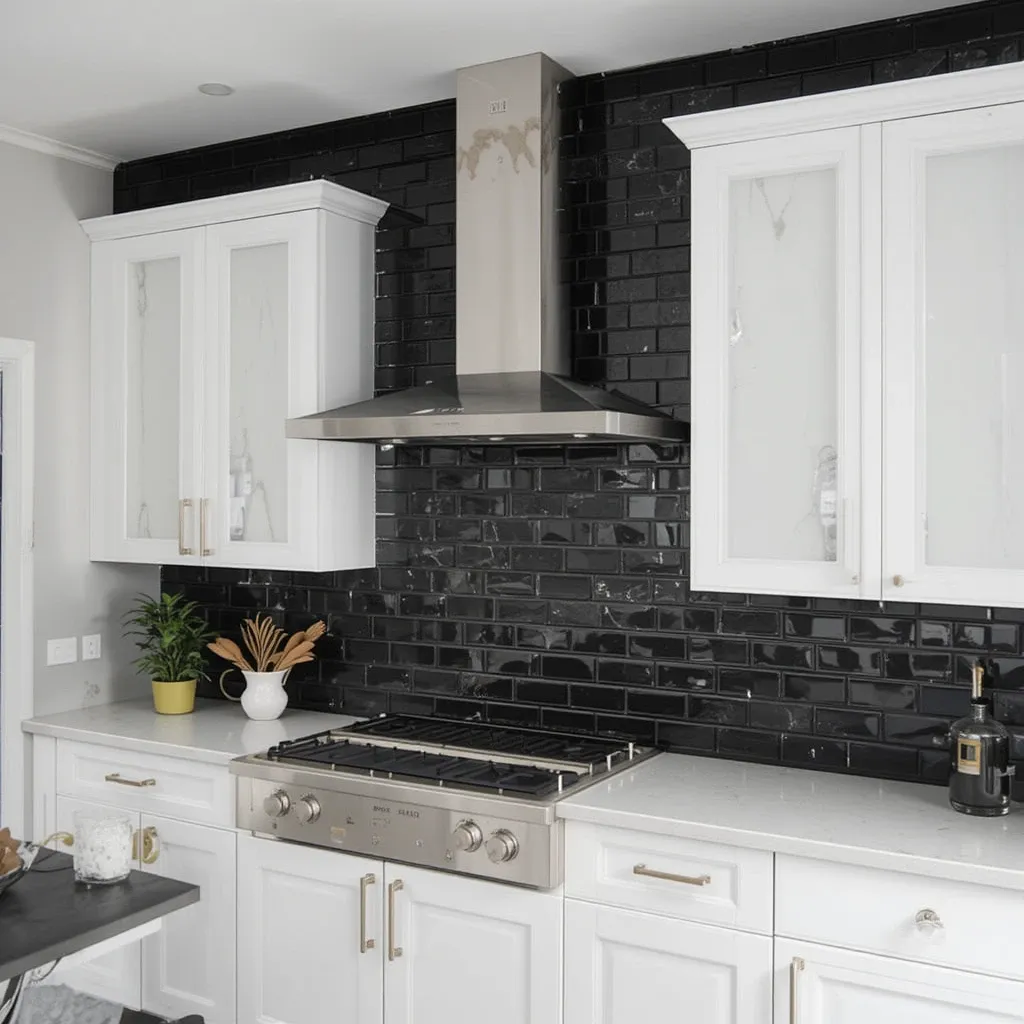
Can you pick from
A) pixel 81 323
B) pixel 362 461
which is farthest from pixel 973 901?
pixel 81 323

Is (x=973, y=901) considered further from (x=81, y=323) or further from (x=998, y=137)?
(x=81, y=323)

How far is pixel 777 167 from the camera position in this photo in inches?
103

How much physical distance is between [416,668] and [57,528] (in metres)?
1.33

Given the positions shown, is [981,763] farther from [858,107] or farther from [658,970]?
[858,107]

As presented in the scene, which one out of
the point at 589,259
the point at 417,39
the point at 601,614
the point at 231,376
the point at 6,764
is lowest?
the point at 6,764

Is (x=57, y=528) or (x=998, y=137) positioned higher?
(x=998, y=137)

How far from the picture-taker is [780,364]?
2.62 metres

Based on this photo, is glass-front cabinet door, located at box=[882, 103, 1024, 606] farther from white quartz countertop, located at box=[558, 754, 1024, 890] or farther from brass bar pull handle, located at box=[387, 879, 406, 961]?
brass bar pull handle, located at box=[387, 879, 406, 961]

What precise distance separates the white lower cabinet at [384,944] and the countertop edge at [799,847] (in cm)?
25

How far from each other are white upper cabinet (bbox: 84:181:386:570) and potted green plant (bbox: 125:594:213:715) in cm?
21

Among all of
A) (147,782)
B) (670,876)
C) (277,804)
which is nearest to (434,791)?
(277,804)

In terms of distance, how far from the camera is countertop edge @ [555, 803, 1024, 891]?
2113mm

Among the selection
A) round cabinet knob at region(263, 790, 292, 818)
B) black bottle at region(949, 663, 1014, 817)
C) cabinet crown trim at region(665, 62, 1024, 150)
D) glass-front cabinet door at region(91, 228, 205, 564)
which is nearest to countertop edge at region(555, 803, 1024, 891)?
black bottle at region(949, 663, 1014, 817)

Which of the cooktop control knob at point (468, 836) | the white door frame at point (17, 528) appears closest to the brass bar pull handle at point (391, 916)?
the cooktop control knob at point (468, 836)
